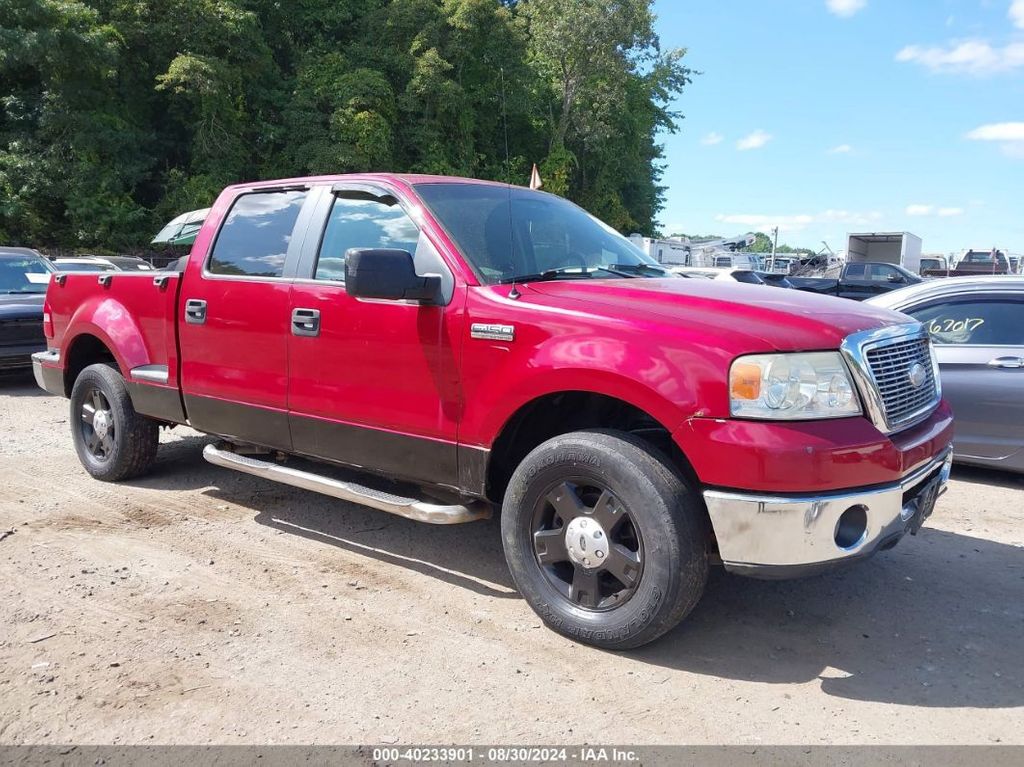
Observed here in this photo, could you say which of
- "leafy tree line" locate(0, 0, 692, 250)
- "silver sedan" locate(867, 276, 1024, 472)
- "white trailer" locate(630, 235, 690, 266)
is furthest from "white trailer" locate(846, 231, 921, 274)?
"silver sedan" locate(867, 276, 1024, 472)

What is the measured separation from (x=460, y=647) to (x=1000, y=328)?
478 cm

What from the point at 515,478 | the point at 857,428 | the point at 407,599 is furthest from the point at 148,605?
the point at 857,428

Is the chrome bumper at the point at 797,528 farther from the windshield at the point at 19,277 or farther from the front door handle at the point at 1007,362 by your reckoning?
the windshield at the point at 19,277

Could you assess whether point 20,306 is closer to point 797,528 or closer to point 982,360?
point 797,528

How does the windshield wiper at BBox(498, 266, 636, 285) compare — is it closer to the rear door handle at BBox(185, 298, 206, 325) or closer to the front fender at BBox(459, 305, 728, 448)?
the front fender at BBox(459, 305, 728, 448)

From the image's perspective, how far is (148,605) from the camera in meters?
3.75

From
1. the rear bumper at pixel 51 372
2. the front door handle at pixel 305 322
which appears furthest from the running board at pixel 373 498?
the rear bumper at pixel 51 372

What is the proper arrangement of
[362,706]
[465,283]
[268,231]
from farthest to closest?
[268,231], [465,283], [362,706]

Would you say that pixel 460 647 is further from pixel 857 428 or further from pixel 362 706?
pixel 857 428

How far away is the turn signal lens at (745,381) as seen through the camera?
9.75 ft

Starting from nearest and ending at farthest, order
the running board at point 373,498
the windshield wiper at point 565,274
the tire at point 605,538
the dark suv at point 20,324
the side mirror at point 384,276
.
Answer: the tire at point 605,538
the side mirror at point 384,276
the running board at point 373,498
the windshield wiper at point 565,274
the dark suv at point 20,324

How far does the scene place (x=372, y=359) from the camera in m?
3.97

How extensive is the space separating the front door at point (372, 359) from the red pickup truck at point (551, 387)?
0.04 feet

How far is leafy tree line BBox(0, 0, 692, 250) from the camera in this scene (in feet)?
89.6
